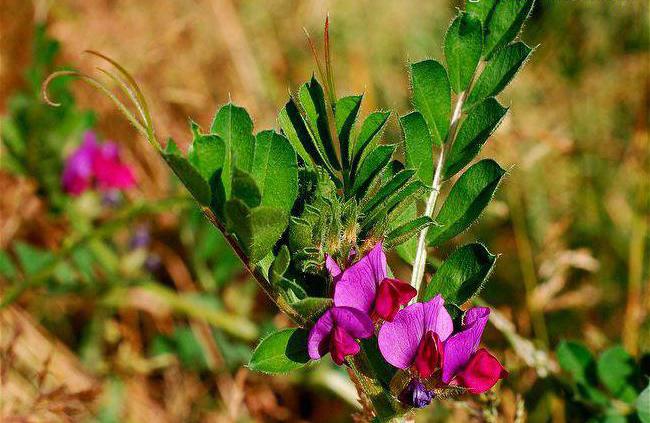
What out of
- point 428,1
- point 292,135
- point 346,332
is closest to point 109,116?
point 428,1

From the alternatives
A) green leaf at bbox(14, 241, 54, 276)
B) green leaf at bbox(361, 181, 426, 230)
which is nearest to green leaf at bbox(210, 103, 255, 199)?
green leaf at bbox(361, 181, 426, 230)

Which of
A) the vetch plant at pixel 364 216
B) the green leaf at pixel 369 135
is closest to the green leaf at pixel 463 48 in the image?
the vetch plant at pixel 364 216

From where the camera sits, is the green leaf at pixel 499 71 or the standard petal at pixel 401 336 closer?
the standard petal at pixel 401 336

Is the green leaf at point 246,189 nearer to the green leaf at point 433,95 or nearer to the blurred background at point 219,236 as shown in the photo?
the green leaf at point 433,95

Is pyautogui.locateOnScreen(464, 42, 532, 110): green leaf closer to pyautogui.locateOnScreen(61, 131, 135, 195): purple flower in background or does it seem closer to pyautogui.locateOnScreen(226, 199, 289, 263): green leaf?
pyautogui.locateOnScreen(226, 199, 289, 263): green leaf

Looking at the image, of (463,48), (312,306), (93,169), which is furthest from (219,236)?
(312,306)

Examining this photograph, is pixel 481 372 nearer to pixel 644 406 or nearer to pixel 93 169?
pixel 644 406
